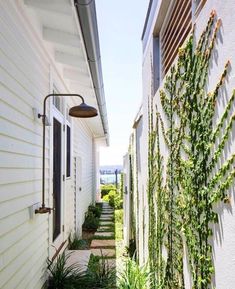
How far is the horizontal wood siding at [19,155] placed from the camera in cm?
287

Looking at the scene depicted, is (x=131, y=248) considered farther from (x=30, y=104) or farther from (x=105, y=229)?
(x=30, y=104)

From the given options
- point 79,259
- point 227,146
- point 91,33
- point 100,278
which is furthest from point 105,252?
point 227,146

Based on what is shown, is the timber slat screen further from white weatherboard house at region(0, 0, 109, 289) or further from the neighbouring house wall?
the neighbouring house wall

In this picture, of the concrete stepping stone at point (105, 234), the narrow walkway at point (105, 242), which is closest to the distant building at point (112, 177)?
the narrow walkway at point (105, 242)

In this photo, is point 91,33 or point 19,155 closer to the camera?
point 19,155

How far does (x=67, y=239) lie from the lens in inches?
268

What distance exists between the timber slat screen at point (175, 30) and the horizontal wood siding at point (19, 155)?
1.55 m

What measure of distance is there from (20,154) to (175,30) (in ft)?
6.50

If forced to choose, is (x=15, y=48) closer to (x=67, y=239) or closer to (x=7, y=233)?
(x=7, y=233)

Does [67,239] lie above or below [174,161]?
below

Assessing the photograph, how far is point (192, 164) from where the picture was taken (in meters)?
2.19

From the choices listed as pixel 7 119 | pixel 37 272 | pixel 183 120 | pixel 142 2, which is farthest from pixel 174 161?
pixel 142 2

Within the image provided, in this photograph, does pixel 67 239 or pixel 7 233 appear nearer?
pixel 7 233

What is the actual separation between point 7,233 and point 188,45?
2.16 m
